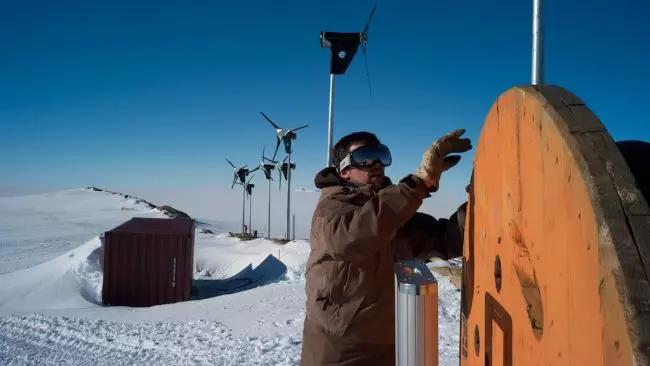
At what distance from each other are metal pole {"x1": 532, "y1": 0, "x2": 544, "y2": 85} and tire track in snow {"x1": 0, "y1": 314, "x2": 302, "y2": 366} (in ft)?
17.6

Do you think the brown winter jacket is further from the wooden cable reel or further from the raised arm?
the wooden cable reel

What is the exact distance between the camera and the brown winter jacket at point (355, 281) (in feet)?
6.89

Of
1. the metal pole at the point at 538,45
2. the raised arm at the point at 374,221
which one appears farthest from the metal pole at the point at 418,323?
the metal pole at the point at 538,45

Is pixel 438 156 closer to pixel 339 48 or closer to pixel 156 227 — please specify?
pixel 339 48

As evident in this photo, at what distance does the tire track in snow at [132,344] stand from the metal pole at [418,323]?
538cm

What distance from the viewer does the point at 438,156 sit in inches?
67.7

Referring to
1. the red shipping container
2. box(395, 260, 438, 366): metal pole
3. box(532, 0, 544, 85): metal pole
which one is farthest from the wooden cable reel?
the red shipping container

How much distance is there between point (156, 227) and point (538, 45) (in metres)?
15.7

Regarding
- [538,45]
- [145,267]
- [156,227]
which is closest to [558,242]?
[538,45]

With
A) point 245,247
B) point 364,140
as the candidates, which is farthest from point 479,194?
point 245,247

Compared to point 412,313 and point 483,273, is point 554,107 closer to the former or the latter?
point 483,273

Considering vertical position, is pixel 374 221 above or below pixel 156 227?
above

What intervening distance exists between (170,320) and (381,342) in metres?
8.33

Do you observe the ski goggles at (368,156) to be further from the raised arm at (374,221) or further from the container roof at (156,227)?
the container roof at (156,227)
